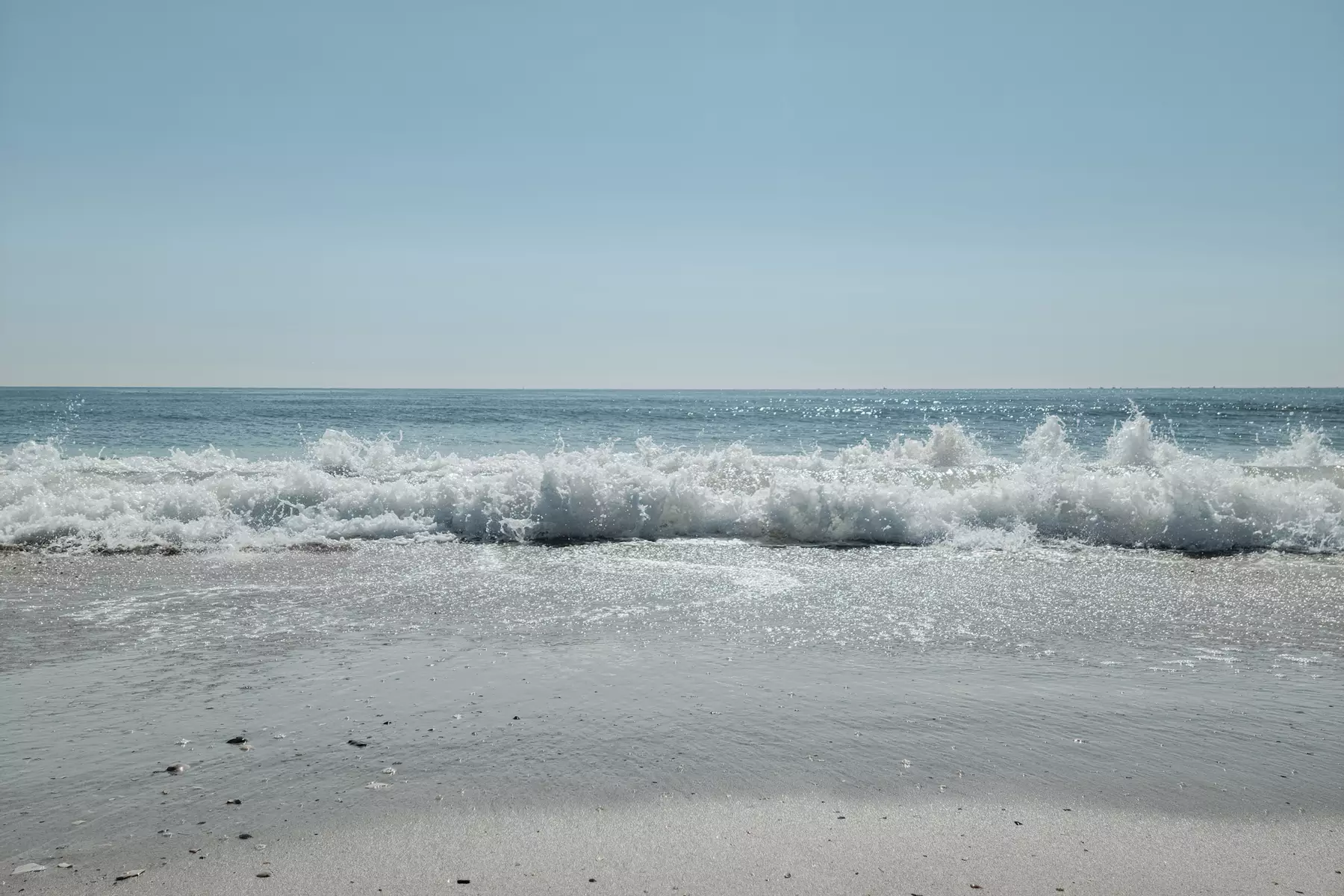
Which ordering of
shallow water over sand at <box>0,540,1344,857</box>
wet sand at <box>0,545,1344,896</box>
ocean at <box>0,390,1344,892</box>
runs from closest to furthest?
wet sand at <box>0,545,1344,896</box> → ocean at <box>0,390,1344,892</box> → shallow water over sand at <box>0,540,1344,857</box>

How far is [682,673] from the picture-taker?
17.1ft

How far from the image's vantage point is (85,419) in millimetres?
36188

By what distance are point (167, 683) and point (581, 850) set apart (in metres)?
2.96

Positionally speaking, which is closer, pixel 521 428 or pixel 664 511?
pixel 664 511

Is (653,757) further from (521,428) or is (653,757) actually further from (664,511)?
(521,428)

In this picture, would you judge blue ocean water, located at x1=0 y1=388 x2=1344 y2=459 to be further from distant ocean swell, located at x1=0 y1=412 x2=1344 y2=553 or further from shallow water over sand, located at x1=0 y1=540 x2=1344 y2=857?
shallow water over sand, located at x1=0 y1=540 x2=1344 y2=857

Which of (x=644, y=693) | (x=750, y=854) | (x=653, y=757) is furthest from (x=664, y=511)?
(x=750, y=854)

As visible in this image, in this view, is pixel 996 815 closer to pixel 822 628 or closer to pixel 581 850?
pixel 581 850

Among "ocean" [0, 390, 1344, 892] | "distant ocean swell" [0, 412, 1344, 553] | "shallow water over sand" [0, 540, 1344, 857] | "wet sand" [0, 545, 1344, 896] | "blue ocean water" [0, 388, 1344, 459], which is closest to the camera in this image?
"wet sand" [0, 545, 1344, 896]

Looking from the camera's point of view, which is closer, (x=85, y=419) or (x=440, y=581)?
(x=440, y=581)

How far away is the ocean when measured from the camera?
10.9 ft

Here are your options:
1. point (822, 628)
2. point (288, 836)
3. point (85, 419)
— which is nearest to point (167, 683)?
point (288, 836)

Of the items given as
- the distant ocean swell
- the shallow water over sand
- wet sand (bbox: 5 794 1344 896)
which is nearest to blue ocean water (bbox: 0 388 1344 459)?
the distant ocean swell

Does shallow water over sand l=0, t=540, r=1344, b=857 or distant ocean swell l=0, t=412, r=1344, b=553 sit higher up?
distant ocean swell l=0, t=412, r=1344, b=553
